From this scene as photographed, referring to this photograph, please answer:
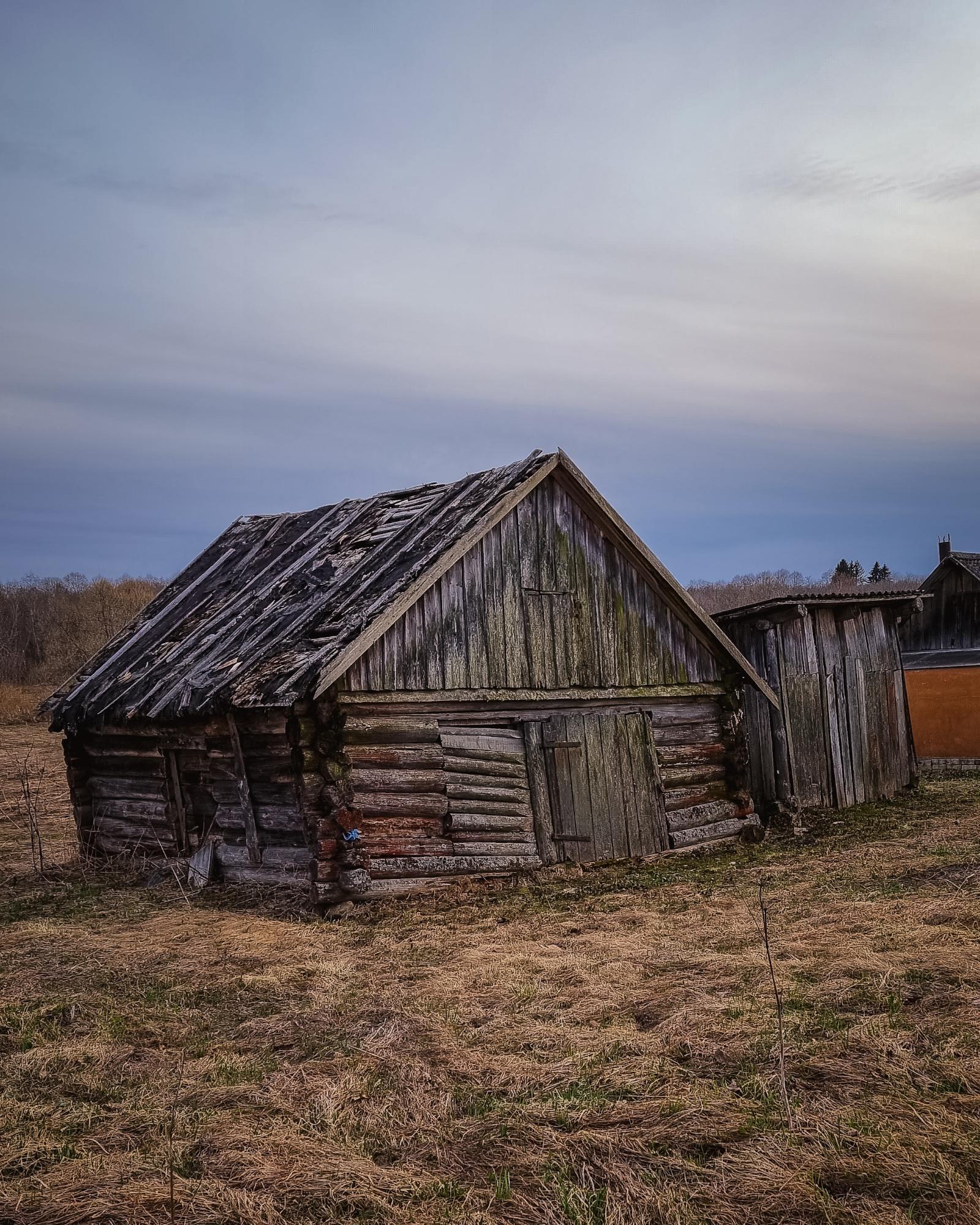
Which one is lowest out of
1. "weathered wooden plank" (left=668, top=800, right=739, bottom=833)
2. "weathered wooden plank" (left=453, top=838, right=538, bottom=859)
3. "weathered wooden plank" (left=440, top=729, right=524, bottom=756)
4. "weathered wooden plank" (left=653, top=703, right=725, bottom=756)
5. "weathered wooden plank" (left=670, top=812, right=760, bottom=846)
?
Result: "weathered wooden plank" (left=670, top=812, right=760, bottom=846)

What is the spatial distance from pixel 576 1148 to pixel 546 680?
346 inches

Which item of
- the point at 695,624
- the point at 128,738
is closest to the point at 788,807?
the point at 695,624

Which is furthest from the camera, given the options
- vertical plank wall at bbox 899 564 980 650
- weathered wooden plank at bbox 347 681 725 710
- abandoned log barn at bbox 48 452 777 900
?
vertical plank wall at bbox 899 564 980 650

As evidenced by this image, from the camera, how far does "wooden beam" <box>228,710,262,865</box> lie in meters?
12.9

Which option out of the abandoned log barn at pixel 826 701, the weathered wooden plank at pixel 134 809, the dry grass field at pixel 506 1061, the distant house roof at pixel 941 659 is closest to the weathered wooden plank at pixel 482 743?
the dry grass field at pixel 506 1061

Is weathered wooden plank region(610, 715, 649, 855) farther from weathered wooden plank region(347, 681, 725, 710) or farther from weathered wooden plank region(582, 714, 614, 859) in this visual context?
weathered wooden plank region(347, 681, 725, 710)

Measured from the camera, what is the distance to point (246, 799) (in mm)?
12953

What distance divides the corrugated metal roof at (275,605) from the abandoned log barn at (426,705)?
47 millimetres

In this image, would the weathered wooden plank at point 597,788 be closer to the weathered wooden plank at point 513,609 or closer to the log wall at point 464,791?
the log wall at point 464,791

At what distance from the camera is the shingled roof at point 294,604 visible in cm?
1218

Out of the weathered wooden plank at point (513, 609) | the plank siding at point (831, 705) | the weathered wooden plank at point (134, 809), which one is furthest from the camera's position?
the plank siding at point (831, 705)

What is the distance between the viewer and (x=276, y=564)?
52.3 feet

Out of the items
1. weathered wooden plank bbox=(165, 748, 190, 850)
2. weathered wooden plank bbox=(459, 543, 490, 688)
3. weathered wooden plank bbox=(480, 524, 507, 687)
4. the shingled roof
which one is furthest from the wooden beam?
weathered wooden plank bbox=(480, 524, 507, 687)

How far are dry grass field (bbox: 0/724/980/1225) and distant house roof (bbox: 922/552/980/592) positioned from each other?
14.4 meters
